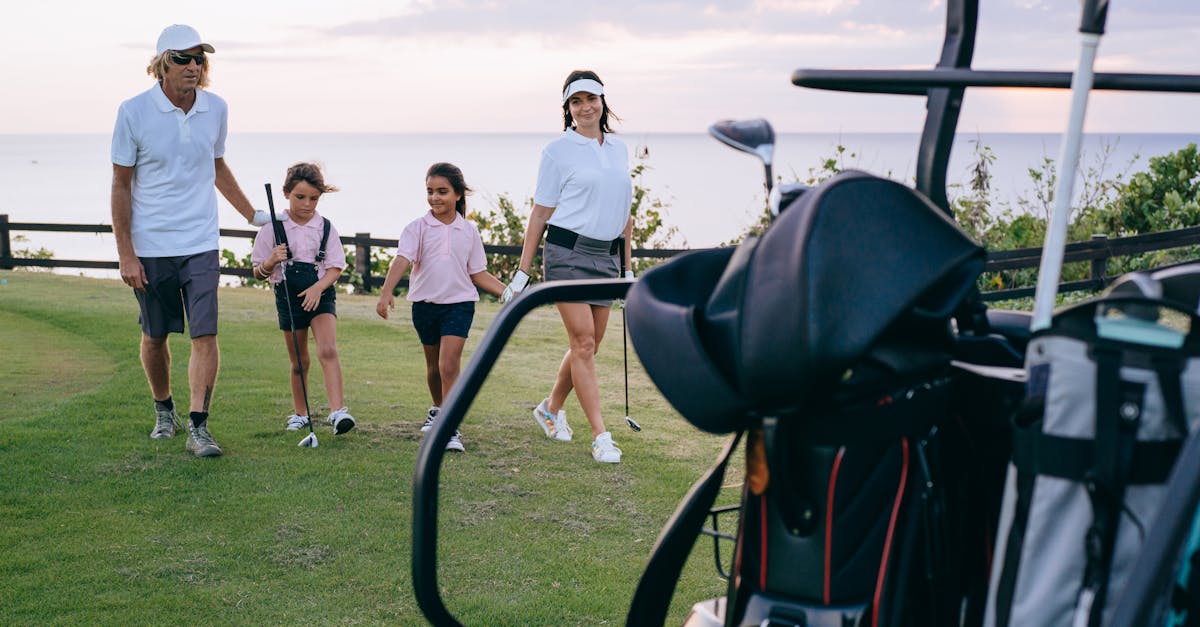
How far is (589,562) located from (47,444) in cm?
309

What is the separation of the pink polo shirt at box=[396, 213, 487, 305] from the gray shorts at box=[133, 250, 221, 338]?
1.00 m

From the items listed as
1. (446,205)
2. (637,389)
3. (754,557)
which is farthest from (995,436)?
(637,389)

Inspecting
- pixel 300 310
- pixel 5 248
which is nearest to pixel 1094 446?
pixel 300 310

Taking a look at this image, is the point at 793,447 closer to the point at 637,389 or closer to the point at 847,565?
the point at 847,565

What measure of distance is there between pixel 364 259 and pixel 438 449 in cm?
1314

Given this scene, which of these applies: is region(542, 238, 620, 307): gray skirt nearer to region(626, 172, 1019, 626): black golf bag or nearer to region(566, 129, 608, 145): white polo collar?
region(566, 129, 608, 145): white polo collar

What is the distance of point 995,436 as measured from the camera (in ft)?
5.48

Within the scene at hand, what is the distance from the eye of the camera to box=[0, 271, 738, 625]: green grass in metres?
3.92

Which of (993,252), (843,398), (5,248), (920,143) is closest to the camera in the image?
(843,398)

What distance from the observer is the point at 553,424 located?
652cm

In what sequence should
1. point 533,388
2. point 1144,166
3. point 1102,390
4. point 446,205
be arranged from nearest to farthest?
point 1102,390
point 446,205
point 533,388
point 1144,166

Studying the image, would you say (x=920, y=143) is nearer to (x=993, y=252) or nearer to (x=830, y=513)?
(x=830, y=513)

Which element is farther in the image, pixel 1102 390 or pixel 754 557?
pixel 754 557

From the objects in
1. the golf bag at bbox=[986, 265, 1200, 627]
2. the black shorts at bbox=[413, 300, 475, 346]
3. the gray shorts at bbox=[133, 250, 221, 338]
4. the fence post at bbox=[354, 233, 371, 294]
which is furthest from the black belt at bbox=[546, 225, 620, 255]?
the fence post at bbox=[354, 233, 371, 294]
